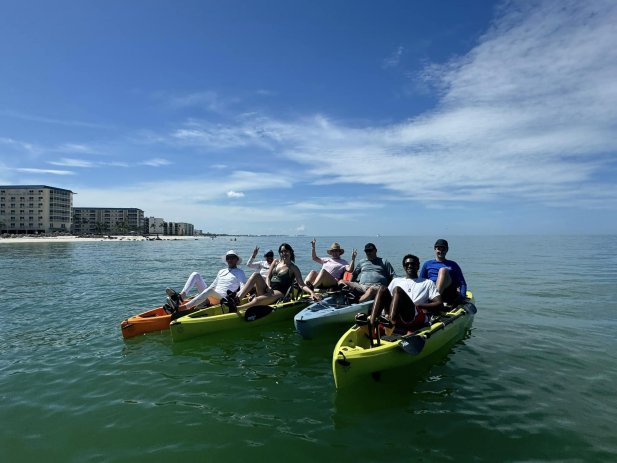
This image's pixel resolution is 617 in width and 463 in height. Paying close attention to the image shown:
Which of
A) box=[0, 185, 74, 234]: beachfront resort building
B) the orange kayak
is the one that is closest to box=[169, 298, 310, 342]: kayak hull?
the orange kayak

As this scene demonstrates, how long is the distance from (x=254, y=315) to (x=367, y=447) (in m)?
5.58

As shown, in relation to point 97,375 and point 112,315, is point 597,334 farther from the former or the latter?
point 112,315

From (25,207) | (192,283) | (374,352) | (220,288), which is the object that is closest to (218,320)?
(220,288)

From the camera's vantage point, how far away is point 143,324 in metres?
9.95

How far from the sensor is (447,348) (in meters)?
8.61

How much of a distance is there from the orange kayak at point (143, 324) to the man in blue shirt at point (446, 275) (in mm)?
7150

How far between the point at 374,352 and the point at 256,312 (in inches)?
180

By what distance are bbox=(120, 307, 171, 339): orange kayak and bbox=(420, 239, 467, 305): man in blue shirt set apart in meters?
7.15

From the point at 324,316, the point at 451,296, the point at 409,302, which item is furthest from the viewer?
the point at 451,296

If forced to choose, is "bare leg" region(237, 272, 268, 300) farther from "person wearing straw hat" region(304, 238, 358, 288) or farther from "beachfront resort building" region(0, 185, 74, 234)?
"beachfront resort building" region(0, 185, 74, 234)

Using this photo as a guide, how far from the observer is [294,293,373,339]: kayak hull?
8.62m

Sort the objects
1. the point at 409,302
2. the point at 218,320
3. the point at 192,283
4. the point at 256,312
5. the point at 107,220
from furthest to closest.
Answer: the point at 107,220 → the point at 192,283 → the point at 256,312 → the point at 218,320 → the point at 409,302

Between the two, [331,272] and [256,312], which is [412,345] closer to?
[256,312]

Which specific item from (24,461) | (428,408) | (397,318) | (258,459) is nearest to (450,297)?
(397,318)
